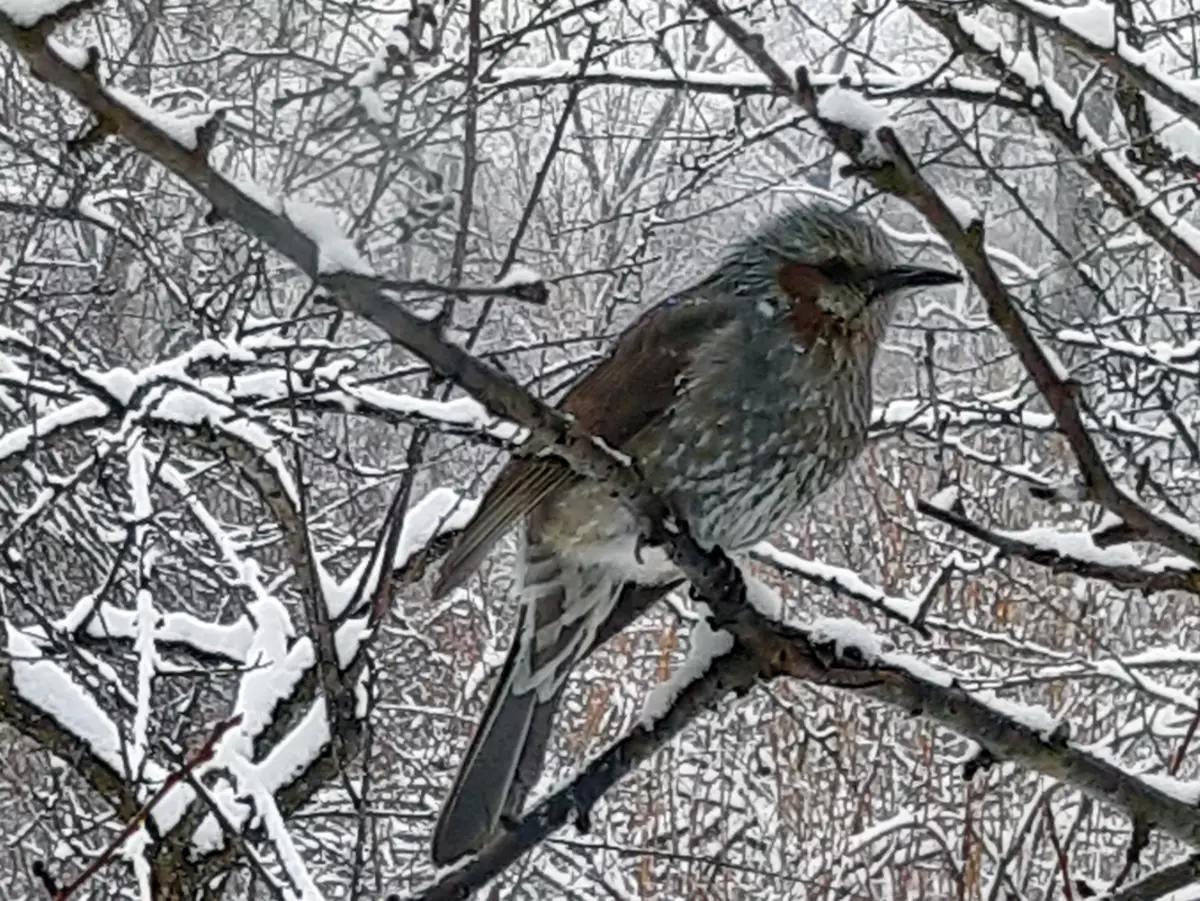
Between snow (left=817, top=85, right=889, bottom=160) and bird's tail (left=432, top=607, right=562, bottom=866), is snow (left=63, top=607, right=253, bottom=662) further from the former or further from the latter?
snow (left=817, top=85, right=889, bottom=160)

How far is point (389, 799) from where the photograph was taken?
6.20 metres

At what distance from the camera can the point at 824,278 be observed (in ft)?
7.90

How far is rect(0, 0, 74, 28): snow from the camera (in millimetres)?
837

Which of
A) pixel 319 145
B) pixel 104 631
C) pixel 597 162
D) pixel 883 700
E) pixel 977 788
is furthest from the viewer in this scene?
pixel 597 162

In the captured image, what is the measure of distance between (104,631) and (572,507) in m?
1.79

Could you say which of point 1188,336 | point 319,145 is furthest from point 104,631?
point 1188,336

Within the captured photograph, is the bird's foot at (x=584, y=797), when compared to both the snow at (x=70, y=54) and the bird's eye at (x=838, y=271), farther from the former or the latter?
the bird's eye at (x=838, y=271)

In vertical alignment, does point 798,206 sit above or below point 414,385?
below

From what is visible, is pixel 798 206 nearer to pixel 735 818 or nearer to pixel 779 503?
pixel 779 503

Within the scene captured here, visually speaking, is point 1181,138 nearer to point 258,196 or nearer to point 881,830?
point 258,196

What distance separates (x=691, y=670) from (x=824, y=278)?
39.4 inches

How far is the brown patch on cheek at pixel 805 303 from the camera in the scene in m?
2.37

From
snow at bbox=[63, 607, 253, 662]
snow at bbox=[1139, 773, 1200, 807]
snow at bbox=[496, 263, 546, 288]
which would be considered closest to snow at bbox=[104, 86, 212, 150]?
snow at bbox=[496, 263, 546, 288]

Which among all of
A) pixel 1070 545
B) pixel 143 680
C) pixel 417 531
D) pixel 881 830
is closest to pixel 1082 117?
pixel 417 531
